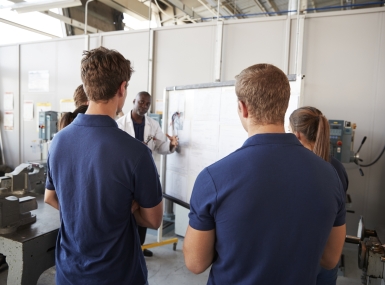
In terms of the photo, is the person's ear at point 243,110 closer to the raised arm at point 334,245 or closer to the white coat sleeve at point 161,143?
the raised arm at point 334,245

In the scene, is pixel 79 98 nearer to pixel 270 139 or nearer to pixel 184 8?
pixel 270 139

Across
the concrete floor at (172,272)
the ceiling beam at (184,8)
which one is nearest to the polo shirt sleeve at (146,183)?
the concrete floor at (172,272)

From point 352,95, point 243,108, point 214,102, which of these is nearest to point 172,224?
point 214,102

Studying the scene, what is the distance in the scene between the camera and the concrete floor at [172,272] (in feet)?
7.76

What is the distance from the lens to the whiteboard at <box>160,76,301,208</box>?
7.19 ft

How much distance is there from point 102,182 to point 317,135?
1.03 metres

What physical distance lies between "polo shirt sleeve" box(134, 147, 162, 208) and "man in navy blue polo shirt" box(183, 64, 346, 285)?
0.85ft

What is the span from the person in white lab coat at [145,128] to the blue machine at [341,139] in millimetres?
1407

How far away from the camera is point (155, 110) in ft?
12.1

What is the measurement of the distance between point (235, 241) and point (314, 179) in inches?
10.1

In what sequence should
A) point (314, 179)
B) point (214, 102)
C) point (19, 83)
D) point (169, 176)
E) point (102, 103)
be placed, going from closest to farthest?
point (314, 179) → point (102, 103) → point (214, 102) → point (169, 176) → point (19, 83)

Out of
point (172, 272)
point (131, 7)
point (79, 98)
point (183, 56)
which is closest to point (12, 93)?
point (131, 7)

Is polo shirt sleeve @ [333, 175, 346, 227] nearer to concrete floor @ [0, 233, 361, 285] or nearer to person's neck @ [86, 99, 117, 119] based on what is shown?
person's neck @ [86, 99, 117, 119]

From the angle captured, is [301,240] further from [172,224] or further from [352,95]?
[172,224]
